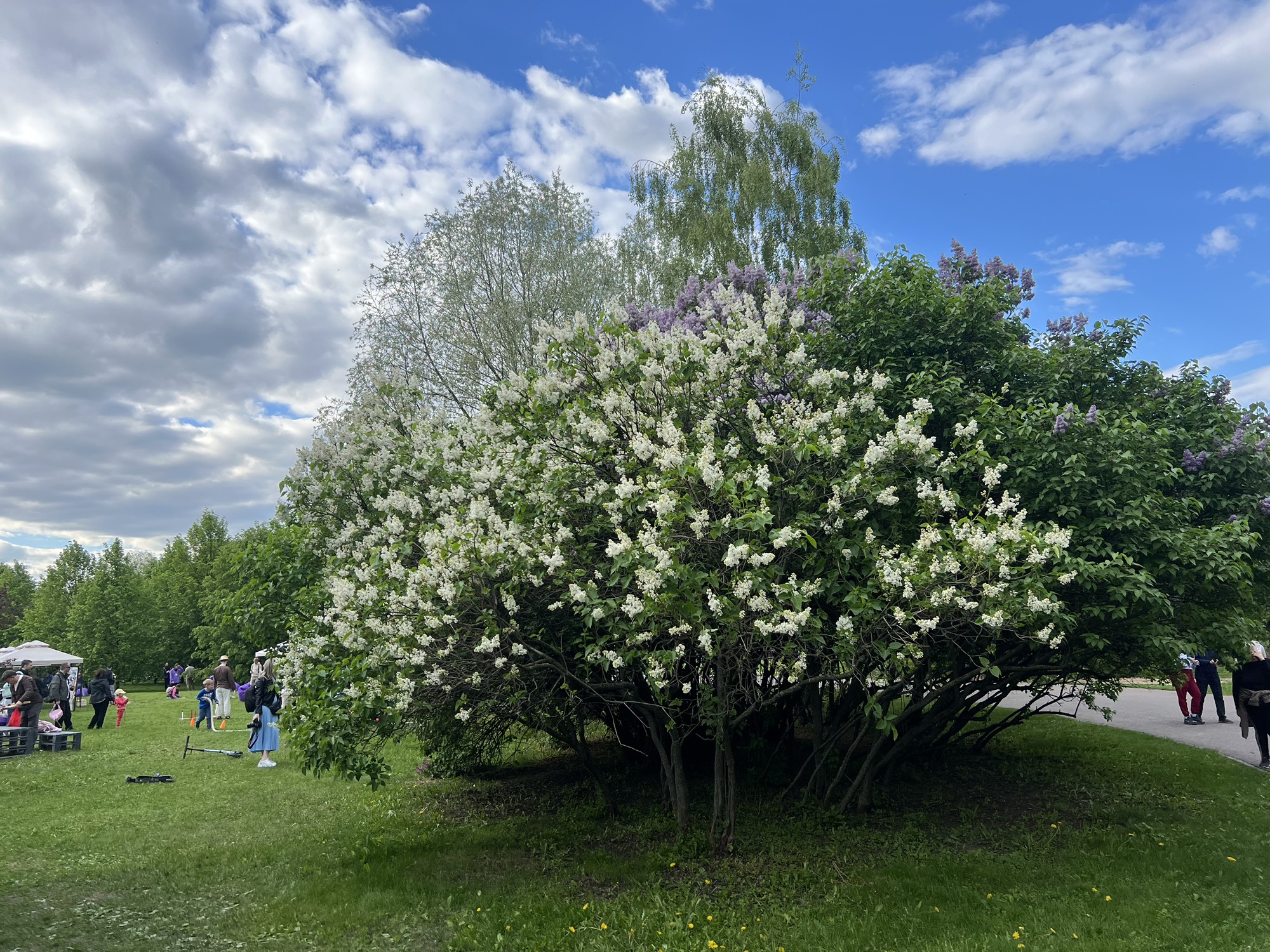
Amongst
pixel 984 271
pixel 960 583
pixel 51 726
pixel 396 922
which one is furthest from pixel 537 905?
pixel 51 726

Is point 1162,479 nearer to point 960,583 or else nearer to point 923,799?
point 960,583

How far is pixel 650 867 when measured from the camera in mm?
8039

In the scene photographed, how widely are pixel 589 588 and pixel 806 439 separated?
2.27 metres

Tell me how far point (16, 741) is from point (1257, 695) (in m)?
21.9

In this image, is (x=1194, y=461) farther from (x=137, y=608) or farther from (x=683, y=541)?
(x=137, y=608)

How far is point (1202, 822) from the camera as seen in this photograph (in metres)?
8.80

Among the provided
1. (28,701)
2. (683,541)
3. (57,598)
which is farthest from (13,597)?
(683,541)

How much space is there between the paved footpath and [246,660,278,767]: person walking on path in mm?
14585

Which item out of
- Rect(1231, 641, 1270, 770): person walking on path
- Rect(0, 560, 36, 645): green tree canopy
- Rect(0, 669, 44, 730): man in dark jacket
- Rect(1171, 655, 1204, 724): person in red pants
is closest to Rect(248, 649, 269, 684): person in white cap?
Rect(0, 669, 44, 730): man in dark jacket

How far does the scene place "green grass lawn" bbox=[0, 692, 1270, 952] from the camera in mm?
6504

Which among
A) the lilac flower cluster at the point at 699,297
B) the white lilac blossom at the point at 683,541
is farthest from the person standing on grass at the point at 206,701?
the lilac flower cluster at the point at 699,297

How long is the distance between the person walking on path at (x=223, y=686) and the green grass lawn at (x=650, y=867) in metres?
8.30

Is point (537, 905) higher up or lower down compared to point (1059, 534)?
lower down

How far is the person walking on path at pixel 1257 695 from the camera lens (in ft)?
35.8
